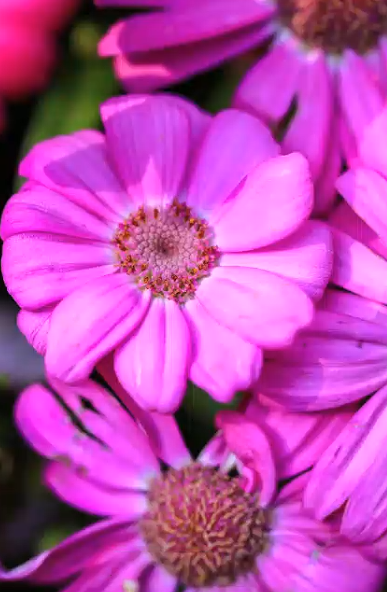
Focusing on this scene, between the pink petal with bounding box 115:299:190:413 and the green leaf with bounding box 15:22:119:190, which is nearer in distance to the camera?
the pink petal with bounding box 115:299:190:413

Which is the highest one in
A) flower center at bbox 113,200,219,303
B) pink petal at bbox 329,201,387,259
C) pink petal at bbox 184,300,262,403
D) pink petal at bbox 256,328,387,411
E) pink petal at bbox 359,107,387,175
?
pink petal at bbox 359,107,387,175

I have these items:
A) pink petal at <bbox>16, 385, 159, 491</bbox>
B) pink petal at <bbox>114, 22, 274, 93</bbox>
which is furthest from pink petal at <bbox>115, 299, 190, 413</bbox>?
pink petal at <bbox>114, 22, 274, 93</bbox>

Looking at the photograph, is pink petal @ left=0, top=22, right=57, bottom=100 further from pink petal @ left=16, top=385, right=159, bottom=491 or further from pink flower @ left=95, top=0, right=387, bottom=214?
pink petal @ left=16, top=385, right=159, bottom=491

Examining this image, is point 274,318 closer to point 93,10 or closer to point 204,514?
point 204,514

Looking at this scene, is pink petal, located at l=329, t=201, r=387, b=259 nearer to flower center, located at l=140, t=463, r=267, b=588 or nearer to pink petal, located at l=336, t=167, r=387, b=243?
pink petal, located at l=336, t=167, r=387, b=243

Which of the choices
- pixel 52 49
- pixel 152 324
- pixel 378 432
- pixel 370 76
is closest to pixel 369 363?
pixel 378 432

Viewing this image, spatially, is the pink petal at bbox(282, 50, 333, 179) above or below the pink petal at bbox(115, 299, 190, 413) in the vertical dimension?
above

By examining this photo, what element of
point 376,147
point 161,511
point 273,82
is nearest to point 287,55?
point 273,82
